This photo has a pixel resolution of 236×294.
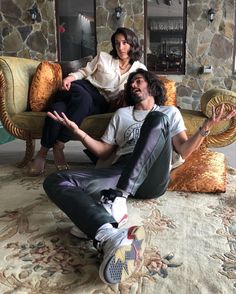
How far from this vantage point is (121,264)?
977 millimetres

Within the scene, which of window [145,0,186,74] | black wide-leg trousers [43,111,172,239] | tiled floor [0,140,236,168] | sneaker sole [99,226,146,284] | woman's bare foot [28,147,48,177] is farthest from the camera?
window [145,0,186,74]

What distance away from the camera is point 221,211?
1565mm

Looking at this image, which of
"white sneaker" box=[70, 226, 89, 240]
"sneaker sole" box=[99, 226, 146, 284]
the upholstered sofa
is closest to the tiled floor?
the upholstered sofa

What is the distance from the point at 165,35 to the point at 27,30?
212 centimetres

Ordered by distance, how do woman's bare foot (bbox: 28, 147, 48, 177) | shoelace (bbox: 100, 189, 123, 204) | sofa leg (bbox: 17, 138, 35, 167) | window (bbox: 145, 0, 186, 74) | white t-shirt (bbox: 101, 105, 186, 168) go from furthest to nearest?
window (bbox: 145, 0, 186, 74)
sofa leg (bbox: 17, 138, 35, 167)
woman's bare foot (bbox: 28, 147, 48, 177)
white t-shirt (bbox: 101, 105, 186, 168)
shoelace (bbox: 100, 189, 123, 204)

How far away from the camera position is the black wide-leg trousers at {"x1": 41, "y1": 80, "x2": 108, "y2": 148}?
6.63ft

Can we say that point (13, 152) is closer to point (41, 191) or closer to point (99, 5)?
point (41, 191)

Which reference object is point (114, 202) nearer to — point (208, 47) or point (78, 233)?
point (78, 233)

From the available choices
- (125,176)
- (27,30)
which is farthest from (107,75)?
(27,30)

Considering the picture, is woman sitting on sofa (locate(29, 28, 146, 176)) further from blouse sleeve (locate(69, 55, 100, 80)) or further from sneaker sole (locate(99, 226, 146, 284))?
sneaker sole (locate(99, 226, 146, 284))

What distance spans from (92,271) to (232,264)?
47 centimetres

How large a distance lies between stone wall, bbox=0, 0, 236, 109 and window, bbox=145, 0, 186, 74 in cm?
10

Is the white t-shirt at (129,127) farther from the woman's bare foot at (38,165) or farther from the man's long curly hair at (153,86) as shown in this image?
the woman's bare foot at (38,165)

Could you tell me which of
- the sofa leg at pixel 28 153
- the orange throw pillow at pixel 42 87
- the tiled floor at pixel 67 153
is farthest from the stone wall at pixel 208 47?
the sofa leg at pixel 28 153
